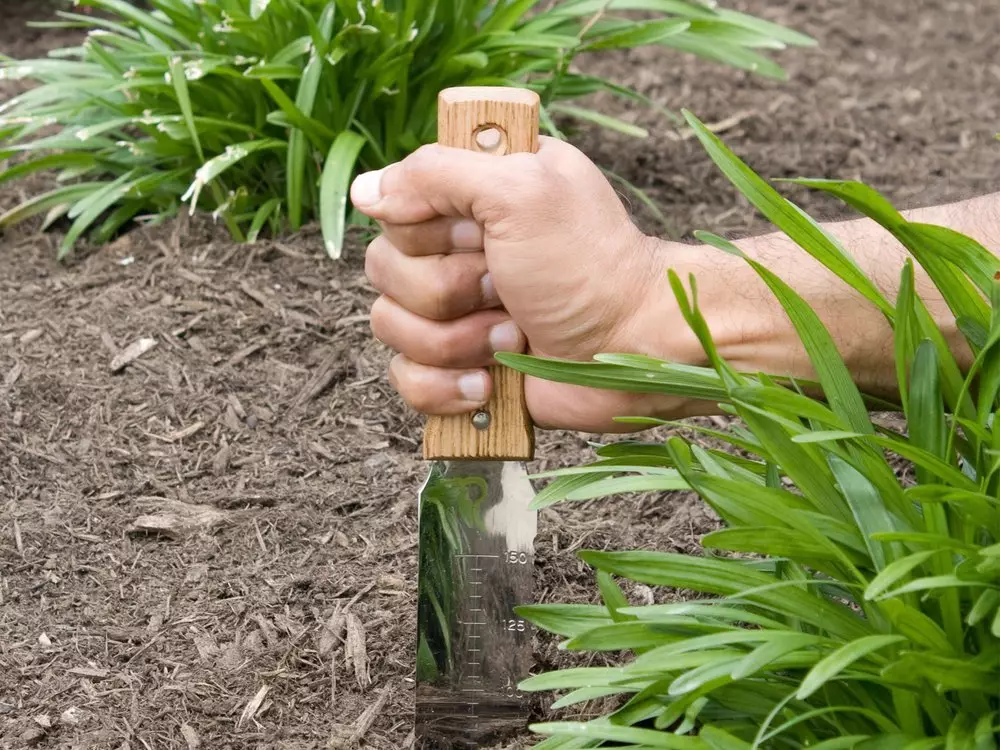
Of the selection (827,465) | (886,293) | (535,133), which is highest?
(535,133)

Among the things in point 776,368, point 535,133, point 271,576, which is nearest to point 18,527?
point 271,576

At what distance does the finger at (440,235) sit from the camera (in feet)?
5.15

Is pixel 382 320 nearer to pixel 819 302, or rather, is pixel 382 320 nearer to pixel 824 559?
pixel 819 302

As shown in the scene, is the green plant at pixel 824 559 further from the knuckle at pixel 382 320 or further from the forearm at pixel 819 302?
the knuckle at pixel 382 320

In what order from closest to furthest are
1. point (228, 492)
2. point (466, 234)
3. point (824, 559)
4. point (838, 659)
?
point (838, 659), point (824, 559), point (466, 234), point (228, 492)

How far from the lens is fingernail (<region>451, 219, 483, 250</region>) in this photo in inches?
61.8

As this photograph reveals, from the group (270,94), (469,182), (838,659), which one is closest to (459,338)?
(469,182)

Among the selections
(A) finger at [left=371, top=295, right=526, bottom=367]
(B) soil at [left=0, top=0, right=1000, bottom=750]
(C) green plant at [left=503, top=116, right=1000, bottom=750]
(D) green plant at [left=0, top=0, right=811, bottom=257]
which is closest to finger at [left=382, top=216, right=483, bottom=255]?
(A) finger at [left=371, top=295, right=526, bottom=367]

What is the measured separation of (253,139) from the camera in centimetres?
290

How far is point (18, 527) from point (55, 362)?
1.68ft

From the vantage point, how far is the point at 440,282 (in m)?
1.58

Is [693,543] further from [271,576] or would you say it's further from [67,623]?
[67,623]

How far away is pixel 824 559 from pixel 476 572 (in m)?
0.53

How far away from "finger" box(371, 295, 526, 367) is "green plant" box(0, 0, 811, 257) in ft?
3.09
